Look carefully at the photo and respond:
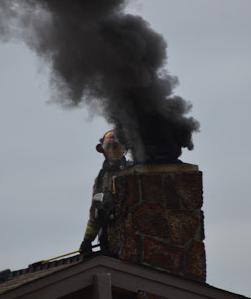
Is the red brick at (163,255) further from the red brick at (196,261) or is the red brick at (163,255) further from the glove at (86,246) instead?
the glove at (86,246)

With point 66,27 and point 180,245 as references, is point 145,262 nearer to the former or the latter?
point 180,245

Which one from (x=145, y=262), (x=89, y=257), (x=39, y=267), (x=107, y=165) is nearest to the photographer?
(x=89, y=257)

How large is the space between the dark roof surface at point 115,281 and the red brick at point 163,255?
790mm

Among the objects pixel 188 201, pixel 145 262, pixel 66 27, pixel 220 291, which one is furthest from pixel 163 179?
pixel 66 27

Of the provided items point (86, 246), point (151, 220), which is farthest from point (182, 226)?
point (86, 246)

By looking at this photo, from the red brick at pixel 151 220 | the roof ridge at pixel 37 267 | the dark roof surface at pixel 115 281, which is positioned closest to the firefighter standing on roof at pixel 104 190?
the roof ridge at pixel 37 267

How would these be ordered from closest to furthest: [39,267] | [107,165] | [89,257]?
[89,257] < [39,267] < [107,165]

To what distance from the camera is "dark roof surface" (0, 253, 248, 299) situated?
815 cm

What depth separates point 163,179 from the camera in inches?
388

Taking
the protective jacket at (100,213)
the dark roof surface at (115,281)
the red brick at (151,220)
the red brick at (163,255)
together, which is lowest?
the dark roof surface at (115,281)

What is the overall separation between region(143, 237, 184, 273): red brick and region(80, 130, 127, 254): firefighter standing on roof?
0.69 metres

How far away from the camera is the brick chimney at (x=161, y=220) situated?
9.55 metres

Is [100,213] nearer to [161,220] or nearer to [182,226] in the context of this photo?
[161,220]

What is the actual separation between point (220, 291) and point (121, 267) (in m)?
1.08
